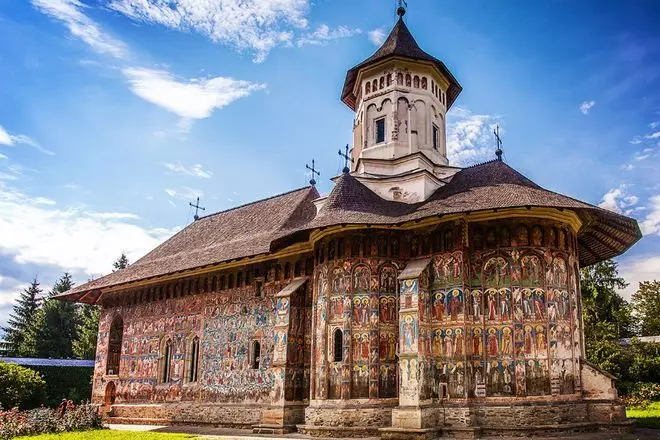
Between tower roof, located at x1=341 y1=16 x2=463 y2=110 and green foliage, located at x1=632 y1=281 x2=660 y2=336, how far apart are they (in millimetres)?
25613

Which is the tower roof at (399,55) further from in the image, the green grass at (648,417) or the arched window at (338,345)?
the green grass at (648,417)

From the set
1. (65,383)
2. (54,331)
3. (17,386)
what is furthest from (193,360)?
(54,331)

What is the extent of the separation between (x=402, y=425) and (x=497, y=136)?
9965mm

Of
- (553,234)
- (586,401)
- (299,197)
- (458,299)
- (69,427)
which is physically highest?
(299,197)

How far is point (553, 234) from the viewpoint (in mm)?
16984

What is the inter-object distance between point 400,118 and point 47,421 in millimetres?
15647

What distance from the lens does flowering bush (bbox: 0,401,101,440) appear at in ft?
64.3

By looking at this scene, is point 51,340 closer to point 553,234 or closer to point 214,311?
point 214,311

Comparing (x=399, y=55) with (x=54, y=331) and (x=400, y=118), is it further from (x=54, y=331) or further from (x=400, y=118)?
(x=54, y=331)

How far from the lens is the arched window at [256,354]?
69.1 ft

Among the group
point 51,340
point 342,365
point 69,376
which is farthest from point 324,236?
point 51,340

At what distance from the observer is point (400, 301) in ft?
54.8

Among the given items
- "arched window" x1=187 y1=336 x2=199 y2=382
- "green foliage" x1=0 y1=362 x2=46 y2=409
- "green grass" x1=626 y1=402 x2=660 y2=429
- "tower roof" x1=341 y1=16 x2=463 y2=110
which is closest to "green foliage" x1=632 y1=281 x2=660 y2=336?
"green grass" x1=626 y1=402 x2=660 y2=429

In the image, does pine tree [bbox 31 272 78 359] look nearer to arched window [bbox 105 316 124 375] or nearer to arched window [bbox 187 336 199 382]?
arched window [bbox 105 316 124 375]
